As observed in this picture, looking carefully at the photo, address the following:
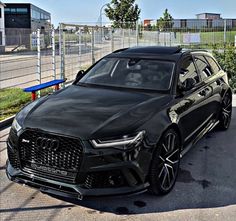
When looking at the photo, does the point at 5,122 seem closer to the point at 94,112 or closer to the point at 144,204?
the point at 94,112

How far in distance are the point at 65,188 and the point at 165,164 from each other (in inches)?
46.1

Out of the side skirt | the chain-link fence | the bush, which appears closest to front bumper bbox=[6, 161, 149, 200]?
the side skirt

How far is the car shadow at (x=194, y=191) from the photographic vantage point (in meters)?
3.76

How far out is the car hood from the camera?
3488mm

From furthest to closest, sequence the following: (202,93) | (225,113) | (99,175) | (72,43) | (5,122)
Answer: (72,43)
(5,122)
(225,113)
(202,93)
(99,175)

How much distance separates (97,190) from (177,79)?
2029 mm

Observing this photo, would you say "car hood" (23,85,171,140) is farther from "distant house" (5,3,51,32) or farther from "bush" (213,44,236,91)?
"distant house" (5,3,51,32)

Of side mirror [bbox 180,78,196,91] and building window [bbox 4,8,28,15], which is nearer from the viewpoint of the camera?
side mirror [bbox 180,78,196,91]

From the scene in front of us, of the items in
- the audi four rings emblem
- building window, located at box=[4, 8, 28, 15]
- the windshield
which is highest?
building window, located at box=[4, 8, 28, 15]

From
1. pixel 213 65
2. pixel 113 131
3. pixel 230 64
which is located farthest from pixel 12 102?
pixel 230 64

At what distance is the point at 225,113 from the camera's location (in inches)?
261

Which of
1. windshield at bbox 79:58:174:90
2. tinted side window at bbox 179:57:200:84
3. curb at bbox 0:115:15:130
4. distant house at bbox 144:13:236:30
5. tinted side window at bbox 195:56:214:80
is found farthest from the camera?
distant house at bbox 144:13:236:30

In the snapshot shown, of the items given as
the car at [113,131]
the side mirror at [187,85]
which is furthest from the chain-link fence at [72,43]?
the side mirror at [187,85]

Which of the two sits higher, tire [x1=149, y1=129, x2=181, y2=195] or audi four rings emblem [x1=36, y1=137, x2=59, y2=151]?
audi four rings emblem [x1=36, y1=137, x2=59, y2=151]
